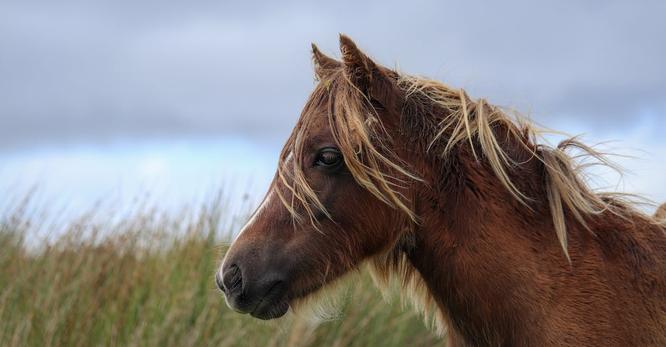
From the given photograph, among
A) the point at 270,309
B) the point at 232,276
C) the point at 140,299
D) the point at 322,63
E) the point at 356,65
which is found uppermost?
the point at 356,65

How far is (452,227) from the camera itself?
2875 mm

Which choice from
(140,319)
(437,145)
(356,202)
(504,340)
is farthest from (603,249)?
(140,319)

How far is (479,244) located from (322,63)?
1.10 m

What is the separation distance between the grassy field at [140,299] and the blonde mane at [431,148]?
1415 millimetres

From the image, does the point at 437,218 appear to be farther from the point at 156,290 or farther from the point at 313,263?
the point at 156,290

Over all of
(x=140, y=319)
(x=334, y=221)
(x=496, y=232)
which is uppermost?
(x=496, y=232)

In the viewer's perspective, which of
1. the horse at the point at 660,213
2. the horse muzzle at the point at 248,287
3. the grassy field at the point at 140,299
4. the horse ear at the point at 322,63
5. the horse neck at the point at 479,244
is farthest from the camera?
the grassy field at the point at 140,299

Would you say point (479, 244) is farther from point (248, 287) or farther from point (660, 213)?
point (660, 213)

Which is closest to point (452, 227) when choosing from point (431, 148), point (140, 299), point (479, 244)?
point (479, 244)

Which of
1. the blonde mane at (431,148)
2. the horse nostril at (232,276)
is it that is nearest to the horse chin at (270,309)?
the horse nostril at (232,276)

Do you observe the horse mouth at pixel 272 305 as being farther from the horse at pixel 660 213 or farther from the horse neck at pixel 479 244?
the horse at pixel 660 213

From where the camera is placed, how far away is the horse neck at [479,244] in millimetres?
2824

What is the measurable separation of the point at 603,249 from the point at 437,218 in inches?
26.7

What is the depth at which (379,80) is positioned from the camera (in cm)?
306
